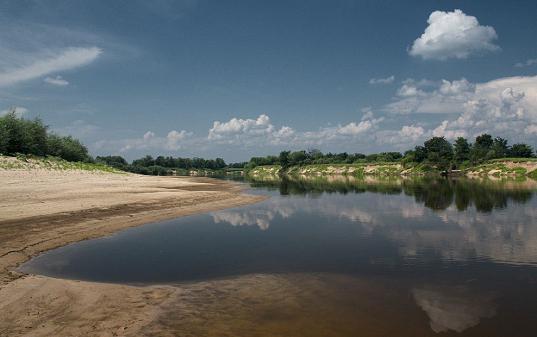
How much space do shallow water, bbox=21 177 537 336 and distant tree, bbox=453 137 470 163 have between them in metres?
114

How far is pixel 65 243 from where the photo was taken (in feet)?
62.1

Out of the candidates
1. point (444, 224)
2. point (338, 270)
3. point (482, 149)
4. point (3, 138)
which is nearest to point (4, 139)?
point (3, 138)

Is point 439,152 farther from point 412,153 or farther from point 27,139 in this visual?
point 27,139

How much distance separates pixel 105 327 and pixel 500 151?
149 metres

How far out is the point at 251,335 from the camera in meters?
9.38

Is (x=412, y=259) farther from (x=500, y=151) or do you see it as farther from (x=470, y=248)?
(x=500, y=151)

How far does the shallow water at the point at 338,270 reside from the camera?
10273 millimetres

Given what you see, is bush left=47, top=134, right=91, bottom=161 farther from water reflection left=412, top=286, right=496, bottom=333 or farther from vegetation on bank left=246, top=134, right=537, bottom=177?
vegetation on bank left=246, top=134, right=537, bottom=177

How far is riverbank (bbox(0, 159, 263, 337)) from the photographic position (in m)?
9.69

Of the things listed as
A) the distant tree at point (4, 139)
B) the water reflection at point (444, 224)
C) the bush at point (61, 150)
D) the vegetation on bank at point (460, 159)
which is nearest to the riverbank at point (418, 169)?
the vegetation on bank at point (460, 159)

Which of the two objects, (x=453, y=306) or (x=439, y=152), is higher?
(x=439, y=152)

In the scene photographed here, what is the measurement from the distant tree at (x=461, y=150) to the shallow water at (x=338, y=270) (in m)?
114

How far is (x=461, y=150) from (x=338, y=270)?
140 metres

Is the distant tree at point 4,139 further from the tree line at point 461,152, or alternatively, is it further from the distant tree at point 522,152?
the distant tree at point 522,152
